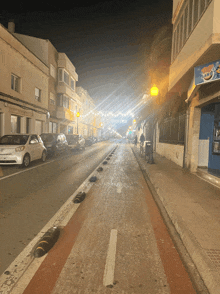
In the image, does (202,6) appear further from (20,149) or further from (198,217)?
(20,149)

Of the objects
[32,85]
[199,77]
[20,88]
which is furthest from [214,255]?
[32,85]

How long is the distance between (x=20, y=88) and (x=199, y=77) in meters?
16.9

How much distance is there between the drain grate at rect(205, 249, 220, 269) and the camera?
284 centimetres

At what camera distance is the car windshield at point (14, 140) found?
11.1 meters

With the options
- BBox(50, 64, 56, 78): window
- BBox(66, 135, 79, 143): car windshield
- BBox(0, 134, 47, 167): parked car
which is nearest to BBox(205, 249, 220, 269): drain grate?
BBox(0, 134, 47, 167): parked car

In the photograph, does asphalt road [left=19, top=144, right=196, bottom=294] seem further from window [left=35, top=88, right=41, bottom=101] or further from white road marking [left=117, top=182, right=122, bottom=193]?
window [left=35, top=88, right=41, bottom=101]

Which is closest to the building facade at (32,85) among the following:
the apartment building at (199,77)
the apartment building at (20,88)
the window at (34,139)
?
the apartment building at (20,88)

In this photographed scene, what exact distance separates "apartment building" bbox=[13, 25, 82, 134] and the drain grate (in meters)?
25.1

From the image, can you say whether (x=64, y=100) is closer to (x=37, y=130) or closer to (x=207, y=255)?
(x=37, y=130)

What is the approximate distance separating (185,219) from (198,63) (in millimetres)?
5599

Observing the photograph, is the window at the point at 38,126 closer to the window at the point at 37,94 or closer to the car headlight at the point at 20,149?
the window at the point at 37,94

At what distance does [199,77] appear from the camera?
7.27m

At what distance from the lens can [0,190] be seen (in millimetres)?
6449

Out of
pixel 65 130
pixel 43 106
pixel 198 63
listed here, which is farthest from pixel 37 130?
pixel 198 63
